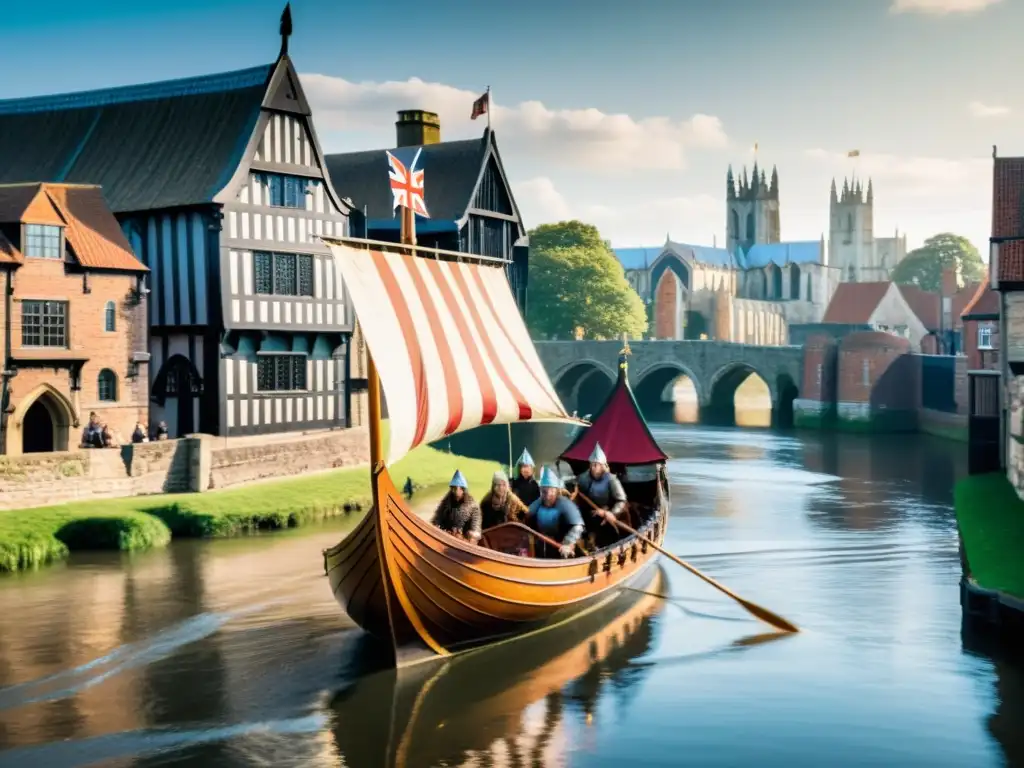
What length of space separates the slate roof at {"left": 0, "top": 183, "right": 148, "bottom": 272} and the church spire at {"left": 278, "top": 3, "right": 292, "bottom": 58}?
631cm

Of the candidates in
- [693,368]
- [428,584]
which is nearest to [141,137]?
[428,584]

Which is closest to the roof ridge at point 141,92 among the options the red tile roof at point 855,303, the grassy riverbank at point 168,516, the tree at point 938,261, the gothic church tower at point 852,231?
the grassy riverbank at point 168,516

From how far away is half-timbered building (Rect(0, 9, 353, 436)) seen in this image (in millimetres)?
35094

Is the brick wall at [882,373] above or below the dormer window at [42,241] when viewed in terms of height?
below

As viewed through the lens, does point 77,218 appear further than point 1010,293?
A: No

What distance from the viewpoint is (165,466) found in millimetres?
31500

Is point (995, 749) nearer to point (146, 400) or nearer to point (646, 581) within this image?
point (646, 581)

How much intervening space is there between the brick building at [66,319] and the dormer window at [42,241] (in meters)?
0.02

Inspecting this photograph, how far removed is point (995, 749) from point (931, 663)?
375 cm

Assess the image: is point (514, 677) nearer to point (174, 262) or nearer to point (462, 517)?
point (462, 517)

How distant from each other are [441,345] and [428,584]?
5184mm

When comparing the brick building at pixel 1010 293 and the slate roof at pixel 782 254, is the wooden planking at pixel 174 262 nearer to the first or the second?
the brick building at pixel 1010 293

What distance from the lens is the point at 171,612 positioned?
74.8 feet

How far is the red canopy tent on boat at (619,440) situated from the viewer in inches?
1164
